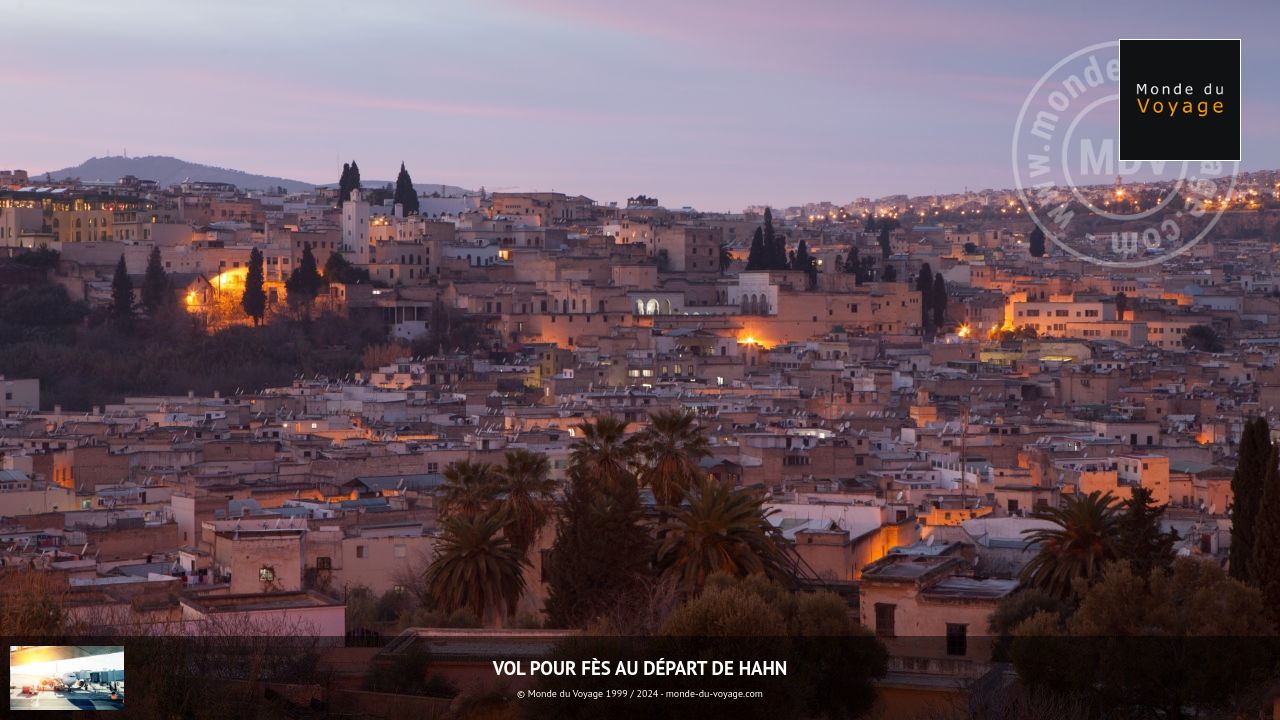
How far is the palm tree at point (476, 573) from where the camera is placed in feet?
52.1

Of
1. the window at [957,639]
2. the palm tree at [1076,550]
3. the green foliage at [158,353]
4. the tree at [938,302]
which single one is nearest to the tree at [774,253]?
the tree at [938,302]

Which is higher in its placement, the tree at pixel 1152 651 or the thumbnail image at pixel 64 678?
the thumbnail image at pixel 64 678

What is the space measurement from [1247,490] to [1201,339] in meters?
39.6

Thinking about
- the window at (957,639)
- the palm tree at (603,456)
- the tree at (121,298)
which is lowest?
the window at (957,639)

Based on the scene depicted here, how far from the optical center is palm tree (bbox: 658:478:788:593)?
15062 mm

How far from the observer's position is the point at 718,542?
49.8 feet

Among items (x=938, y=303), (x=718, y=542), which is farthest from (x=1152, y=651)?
(x=938, y=303)

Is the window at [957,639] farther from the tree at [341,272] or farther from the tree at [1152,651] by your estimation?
the tree at [341,272]

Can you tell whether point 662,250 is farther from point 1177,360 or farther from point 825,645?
point 825,645

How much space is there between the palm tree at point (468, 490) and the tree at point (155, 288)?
3131 centimetres

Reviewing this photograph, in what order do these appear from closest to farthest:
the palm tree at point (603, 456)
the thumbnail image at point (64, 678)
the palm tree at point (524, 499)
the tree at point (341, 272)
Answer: the thumbnail image at point (64, 678), the palm tree at point (603, 456), the palm tree at point (524, 499), the tree at point (341, 272)

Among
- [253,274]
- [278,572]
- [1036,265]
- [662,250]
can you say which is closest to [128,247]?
[253,274]

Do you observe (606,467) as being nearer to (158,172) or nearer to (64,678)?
(64,678)

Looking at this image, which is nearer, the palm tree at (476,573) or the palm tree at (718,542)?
the palm tree at (718,542)
